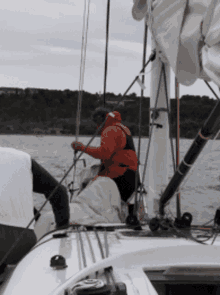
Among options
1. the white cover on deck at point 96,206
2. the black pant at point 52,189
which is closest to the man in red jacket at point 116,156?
the white cover on deck at point 96,206

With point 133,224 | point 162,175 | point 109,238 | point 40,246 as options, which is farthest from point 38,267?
point 162,175

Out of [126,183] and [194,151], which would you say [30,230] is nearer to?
[194,151]

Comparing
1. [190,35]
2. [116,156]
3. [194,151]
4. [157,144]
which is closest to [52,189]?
[194,151]

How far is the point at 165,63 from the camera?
2375 millimetres

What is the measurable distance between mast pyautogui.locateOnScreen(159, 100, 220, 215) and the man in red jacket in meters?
0.70

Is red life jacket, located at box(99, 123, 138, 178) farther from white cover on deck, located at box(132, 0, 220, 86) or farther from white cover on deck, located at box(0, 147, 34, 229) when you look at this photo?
white cover on deck, located at box(0, 147, 34, 229)

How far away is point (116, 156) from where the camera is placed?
9.62 feet

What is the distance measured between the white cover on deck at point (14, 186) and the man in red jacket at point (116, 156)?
1.37 metres

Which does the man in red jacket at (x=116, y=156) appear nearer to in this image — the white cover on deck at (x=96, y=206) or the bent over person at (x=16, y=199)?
the white cover on deck at (x=96, y=206)

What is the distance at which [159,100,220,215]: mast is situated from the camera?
1.48 meters

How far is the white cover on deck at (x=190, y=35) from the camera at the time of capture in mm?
1099

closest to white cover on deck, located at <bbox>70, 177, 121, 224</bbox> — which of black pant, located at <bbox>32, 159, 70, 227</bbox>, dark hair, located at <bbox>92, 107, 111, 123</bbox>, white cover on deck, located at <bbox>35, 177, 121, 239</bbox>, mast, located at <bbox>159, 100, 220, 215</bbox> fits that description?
white cover on deck, located at <bbox>35, 177, 121, 239</bbox>

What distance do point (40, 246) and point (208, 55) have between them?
100 cm

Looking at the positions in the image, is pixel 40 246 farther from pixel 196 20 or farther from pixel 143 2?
pixel 143 2
